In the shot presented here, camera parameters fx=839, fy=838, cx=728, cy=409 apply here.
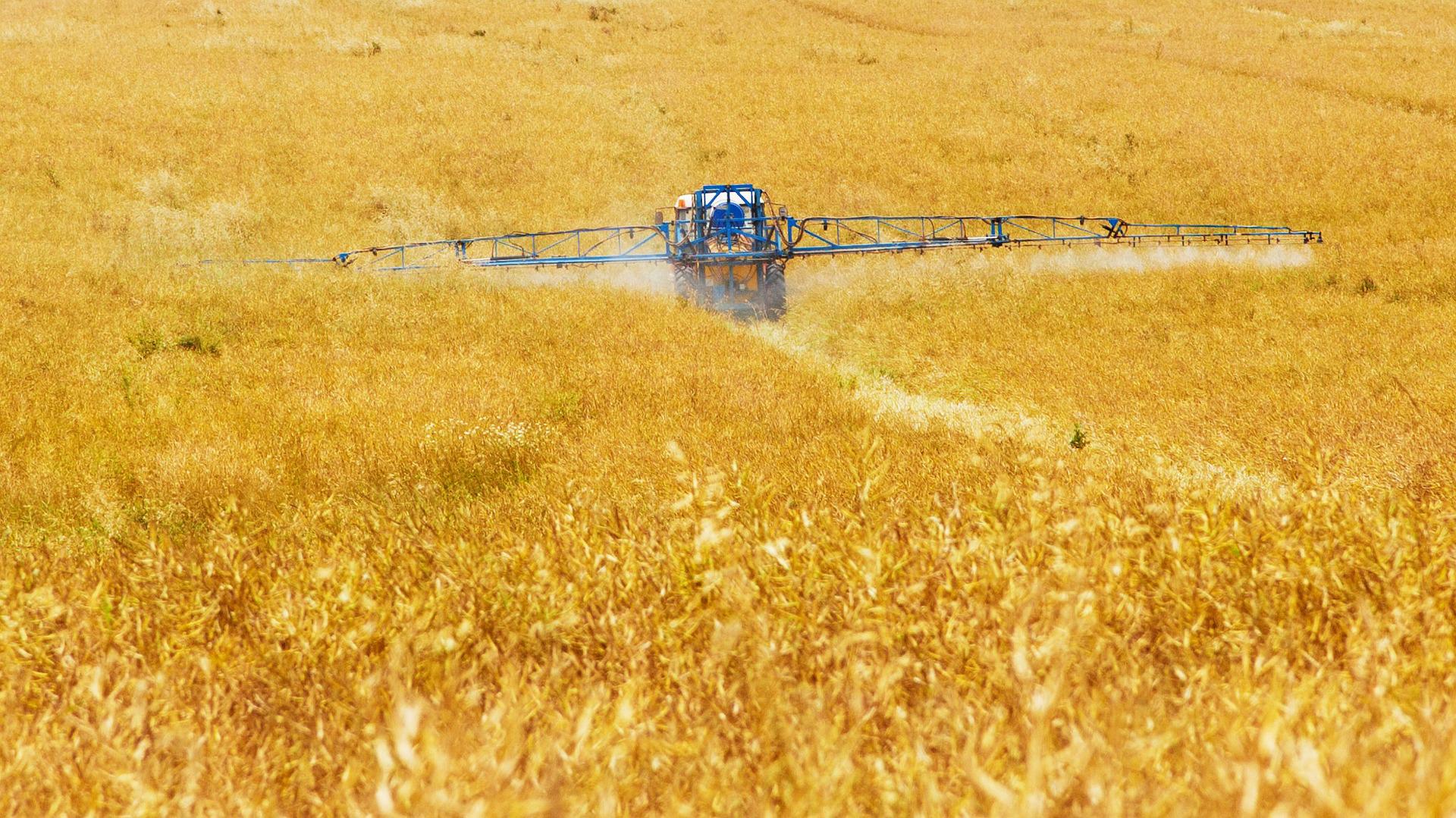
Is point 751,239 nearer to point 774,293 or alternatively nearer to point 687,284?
point 774,293

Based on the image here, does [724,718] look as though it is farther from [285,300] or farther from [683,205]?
[683,205]

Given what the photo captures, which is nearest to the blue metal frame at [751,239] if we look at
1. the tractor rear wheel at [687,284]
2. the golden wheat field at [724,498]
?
the tractor rear wheel at [687,284]

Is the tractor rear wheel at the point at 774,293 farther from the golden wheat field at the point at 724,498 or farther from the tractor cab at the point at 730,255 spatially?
the golden wheat field at the point at 724,498

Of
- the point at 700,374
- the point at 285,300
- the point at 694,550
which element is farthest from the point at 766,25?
the point at 694,550

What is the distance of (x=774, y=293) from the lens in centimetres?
1717

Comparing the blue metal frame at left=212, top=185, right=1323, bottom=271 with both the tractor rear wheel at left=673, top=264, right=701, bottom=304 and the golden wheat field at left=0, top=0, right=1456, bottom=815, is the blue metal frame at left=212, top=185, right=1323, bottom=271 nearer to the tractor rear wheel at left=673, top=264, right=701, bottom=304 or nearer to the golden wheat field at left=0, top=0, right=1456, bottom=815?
the tractor rear wheel at left=673, top=264, right=701, bottom=304

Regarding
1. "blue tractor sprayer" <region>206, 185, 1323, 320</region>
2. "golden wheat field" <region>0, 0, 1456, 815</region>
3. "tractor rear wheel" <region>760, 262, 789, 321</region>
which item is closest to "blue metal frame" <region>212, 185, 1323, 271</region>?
"blue tractor sprayer" <region>206, 185, 1323, 320</region>

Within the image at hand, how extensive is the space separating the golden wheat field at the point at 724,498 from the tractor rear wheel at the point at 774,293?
441 mm

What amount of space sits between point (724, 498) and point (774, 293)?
14431 mm

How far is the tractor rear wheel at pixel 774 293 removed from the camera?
55.5 ft

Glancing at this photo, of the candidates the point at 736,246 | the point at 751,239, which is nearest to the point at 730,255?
the point at 736,246

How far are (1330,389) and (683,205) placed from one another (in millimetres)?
12834

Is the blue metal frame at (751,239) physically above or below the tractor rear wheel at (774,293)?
above

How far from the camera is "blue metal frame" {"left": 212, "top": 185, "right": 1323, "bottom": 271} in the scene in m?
17.1
